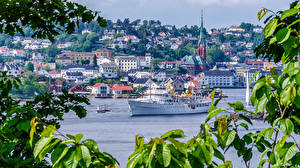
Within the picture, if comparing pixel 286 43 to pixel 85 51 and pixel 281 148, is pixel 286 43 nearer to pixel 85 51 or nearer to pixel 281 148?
pixel 281 148

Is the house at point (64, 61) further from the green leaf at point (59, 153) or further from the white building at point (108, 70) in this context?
the green leaf at point (59, 153)

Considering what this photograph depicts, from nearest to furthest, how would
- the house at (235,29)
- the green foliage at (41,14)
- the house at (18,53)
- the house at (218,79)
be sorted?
the green foliage at (41,14) → the house at (218,79) → the house at (18,53) → the house at (235,29)

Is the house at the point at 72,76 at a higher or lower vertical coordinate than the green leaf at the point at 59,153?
lower

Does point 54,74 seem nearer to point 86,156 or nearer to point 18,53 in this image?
point 18,53

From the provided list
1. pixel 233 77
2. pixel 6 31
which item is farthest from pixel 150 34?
pixel 6 31

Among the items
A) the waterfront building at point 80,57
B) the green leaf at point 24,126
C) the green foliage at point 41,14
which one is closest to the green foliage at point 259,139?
the green leaf at point 24,126

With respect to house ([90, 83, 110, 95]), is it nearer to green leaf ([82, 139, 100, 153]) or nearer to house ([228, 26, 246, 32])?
green leaf ([82, 139, 100, 153])

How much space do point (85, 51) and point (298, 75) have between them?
8126 centimetres

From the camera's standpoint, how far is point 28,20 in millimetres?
2568

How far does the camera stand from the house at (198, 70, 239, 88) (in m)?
64.8

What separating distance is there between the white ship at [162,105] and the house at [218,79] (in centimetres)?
3043

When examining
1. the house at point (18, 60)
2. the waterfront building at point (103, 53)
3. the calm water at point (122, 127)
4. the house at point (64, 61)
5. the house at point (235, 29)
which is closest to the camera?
the calm water at point (122, 127)

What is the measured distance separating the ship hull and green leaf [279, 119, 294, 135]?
2813 centimetres

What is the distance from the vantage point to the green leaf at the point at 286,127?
4.08ft
